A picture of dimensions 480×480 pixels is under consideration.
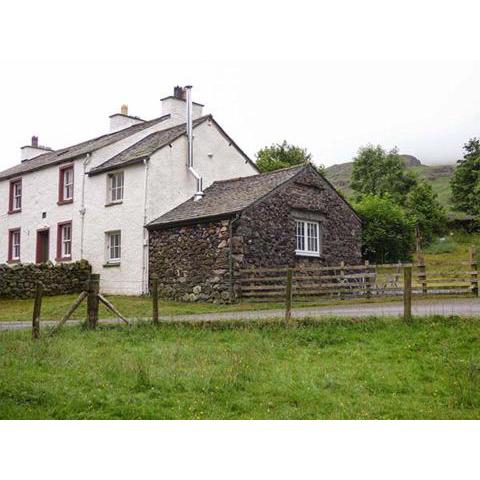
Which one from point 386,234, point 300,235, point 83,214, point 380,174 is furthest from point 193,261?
point 380,174

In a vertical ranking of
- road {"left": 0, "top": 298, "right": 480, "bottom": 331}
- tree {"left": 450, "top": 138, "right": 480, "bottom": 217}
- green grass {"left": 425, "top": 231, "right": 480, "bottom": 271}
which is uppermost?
tree {"left": 450, "top": 138, "right": 480, "bottom": 217}

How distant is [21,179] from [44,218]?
10.00 feet

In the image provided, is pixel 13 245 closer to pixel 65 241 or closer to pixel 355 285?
pixel 65 241

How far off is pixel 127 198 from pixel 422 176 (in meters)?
20.2

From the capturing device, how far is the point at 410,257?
2938 cm

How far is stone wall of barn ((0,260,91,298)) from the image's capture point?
23047 mm

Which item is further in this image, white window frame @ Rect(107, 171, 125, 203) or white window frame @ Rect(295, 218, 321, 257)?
white window frame @ Rect(107, 171, 125, 203)

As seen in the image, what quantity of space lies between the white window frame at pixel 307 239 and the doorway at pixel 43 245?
11311 mm

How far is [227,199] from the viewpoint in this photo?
2186cm

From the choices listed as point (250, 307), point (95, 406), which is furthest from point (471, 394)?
point (250, 307)

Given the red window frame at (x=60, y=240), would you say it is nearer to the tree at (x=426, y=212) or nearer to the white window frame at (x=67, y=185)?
the white window frame at (x=67, y=185)

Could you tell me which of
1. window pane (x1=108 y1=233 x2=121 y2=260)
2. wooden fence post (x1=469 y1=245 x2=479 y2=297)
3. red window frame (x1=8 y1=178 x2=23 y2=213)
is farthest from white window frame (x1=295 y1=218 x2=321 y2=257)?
red window frame (x1=8 y1=178 x2=23 y2=213)

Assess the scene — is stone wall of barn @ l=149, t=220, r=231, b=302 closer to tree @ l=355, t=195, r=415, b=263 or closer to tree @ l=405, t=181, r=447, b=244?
tree @ l=405, t=181, r=447, b=244

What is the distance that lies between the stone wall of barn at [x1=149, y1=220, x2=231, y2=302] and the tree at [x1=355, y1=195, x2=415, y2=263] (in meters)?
12.8
